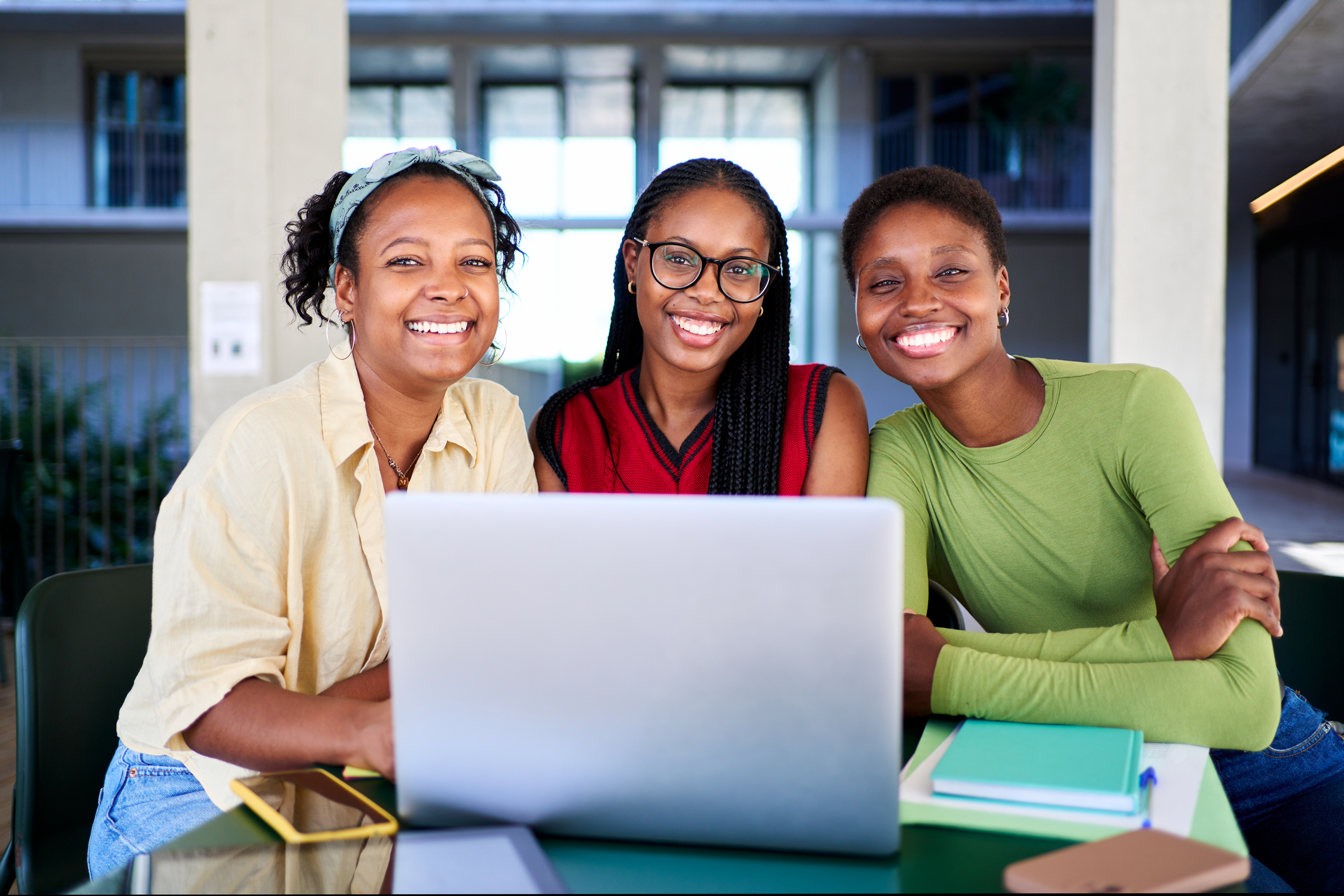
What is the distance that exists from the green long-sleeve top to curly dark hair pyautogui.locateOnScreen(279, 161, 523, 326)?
2.35 ft

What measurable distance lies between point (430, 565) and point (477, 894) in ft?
0.76

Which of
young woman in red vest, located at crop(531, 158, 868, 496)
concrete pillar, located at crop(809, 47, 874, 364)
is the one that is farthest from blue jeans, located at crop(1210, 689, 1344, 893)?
concrete pillar, located at crop(809, 47, 874, 364)

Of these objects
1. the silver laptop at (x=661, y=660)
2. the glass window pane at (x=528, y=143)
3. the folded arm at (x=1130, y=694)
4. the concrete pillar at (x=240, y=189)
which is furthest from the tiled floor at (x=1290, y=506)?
the glass window pane at (x=528, y=143)

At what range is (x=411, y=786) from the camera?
773 millimetres

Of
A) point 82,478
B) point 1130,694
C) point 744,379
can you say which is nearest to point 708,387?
point 744,379

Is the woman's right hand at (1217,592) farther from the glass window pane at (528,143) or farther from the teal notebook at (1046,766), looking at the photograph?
the glass window pane at (528,143)

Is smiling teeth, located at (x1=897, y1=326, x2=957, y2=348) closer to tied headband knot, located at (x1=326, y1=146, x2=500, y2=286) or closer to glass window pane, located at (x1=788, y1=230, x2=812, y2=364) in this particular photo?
tied headband knot, located at (x1=326, y1=146, x2=500, y2=286)

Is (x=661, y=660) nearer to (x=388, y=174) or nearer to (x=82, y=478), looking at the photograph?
(x=388, y=174)

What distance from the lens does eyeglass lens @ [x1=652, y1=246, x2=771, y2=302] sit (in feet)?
5.53

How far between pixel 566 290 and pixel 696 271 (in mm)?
9205

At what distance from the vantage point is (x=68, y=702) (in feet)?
4.56

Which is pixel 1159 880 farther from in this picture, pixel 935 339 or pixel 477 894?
pixel 935 339

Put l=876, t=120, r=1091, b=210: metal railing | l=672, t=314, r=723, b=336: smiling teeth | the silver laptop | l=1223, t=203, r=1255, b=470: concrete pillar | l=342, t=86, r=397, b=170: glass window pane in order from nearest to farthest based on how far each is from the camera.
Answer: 1. the silver laptop
2. l=672, t=314, r=723, b=336: smiling teeth
3. l=876, t=120, r=1091, b=210: metal railing
4. l=1223, t=203, r=1255, b=470: concrete pillar
5. l=342, t=86, r=397, b=170: glass window pane

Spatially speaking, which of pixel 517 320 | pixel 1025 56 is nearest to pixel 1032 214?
pixel 1025 56
